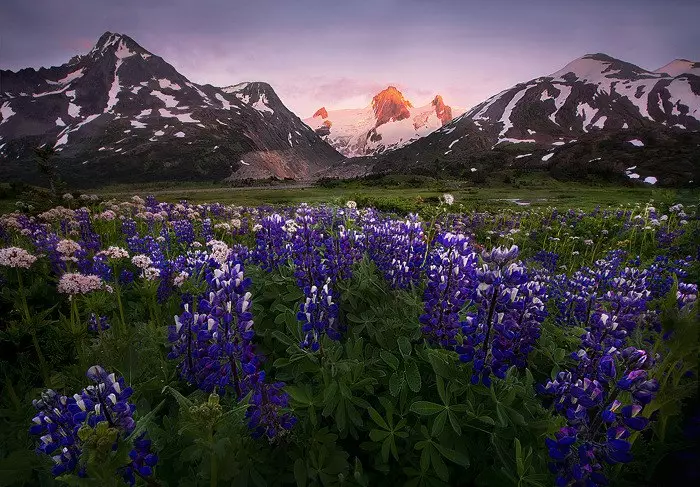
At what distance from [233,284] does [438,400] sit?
6.30ft

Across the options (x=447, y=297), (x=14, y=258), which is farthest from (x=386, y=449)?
(x=14, y=258)

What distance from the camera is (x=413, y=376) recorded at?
2.96 meters

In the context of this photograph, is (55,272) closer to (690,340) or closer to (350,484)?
(350,484)

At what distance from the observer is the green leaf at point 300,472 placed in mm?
2344

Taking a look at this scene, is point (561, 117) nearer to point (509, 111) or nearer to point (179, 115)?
point (509, 111)

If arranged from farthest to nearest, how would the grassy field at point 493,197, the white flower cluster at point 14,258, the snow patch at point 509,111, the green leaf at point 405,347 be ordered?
the snow patch at point 509,111, the grassy field at point 493,197, the white flower cluster at point 14,258, the green leaf at point 405,347

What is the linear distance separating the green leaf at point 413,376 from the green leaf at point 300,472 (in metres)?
0.94

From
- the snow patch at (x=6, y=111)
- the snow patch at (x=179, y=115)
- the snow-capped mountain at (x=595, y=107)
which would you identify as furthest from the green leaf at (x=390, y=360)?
the snow patch at (x=6, y=111)

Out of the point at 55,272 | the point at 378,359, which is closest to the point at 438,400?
the point at 378,359

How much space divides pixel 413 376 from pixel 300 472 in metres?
1.09

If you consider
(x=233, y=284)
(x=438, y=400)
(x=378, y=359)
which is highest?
(x=233, y=284)

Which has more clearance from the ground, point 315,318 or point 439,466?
point 315,318

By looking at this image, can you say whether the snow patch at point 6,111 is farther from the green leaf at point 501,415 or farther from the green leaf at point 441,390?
the green leaf at point 501,415

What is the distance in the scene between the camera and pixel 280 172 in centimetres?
17338
